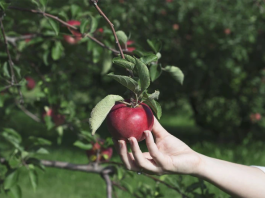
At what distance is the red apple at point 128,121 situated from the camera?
1.07 metres

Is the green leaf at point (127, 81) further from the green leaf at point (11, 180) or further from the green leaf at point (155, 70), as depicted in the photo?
the green leaf at point (11, 180)

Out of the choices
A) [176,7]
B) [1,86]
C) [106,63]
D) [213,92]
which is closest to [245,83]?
[213,92]

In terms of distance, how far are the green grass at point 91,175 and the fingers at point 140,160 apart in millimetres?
1856

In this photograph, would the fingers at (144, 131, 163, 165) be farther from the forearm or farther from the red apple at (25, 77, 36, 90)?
the red apple at (25, 77, 36, 90)

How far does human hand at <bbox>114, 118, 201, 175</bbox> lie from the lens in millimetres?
1098

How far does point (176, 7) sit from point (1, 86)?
147 inches

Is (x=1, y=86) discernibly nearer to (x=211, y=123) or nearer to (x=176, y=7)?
(x=176, y=7)

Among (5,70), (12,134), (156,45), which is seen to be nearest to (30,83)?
(12,134)

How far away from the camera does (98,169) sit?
1850 millimetres

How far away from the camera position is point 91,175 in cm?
493

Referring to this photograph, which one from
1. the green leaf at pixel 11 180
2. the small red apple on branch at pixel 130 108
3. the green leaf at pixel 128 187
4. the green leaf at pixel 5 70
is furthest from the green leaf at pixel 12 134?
the small red apple on branch at pixel 130 108

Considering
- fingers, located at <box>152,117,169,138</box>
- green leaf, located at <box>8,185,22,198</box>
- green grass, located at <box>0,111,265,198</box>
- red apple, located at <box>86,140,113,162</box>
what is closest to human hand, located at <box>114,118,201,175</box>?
fingers, located at <box>152,117,169,138</box>

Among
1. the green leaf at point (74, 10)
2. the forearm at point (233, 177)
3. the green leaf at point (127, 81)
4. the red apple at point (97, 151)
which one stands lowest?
the red apple at point (97, 151)

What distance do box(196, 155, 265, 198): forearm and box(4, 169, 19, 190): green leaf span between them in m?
0.91
